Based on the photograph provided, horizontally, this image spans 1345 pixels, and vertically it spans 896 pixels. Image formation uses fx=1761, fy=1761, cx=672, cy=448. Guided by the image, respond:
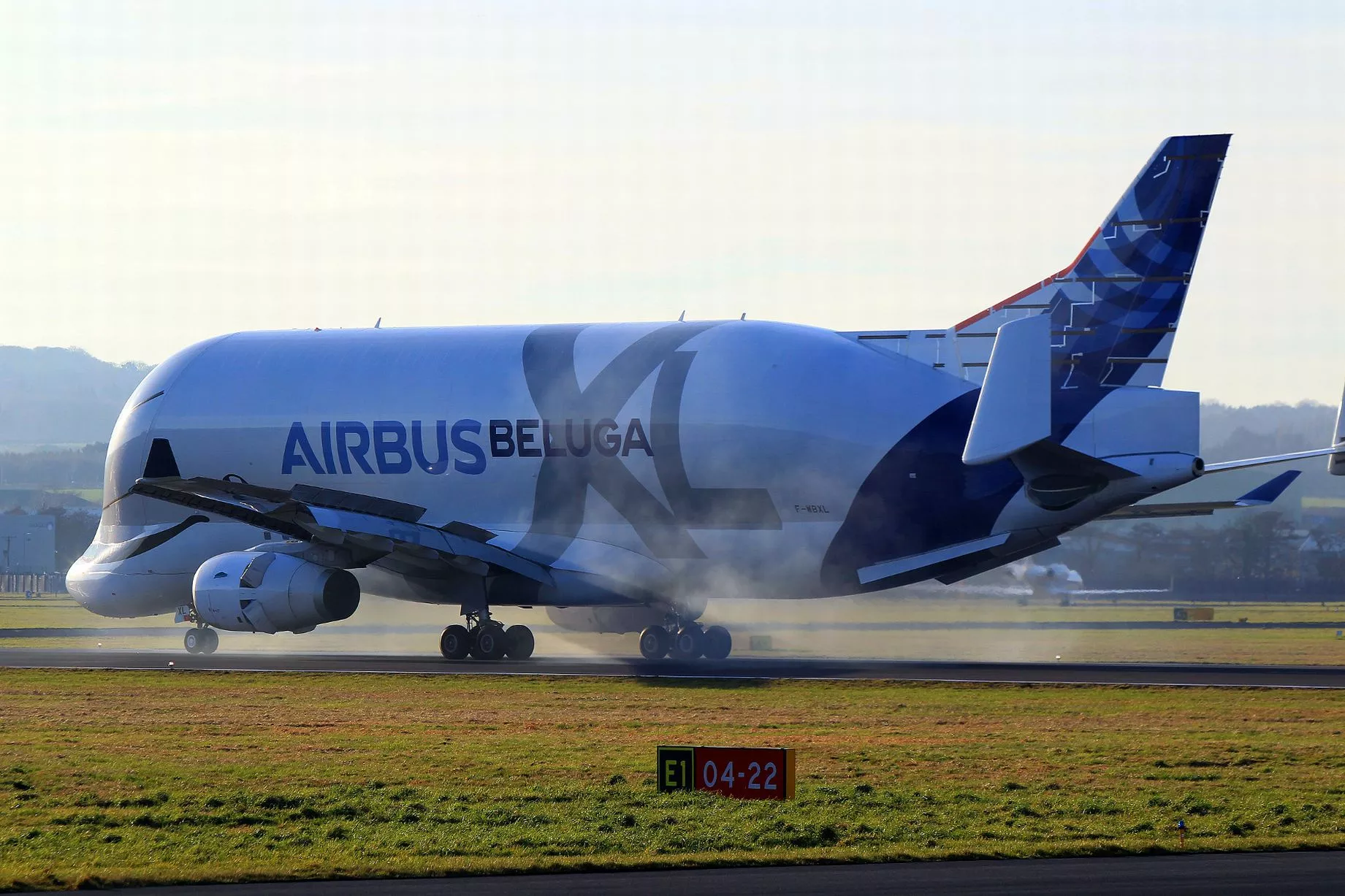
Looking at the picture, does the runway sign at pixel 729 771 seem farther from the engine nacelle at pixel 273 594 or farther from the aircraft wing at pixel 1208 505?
the engine nacelle at pixel 273 594

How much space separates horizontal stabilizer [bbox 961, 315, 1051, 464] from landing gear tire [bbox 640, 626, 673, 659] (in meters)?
11.4

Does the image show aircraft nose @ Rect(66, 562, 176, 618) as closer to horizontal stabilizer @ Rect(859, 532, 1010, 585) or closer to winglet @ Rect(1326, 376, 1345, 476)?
horizontal stabilizer @ Rect(859, 532, 1010, 585)

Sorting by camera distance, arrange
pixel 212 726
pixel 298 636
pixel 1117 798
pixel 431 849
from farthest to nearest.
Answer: pixel 298 636, pixel 212 726, pixel 1117 798, pixel 431 849

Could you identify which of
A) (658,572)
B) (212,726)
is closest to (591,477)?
(658,572)

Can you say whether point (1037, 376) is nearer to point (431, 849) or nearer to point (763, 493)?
point (763, 493)

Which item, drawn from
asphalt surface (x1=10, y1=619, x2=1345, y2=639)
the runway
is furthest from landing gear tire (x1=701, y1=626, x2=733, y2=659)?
asphalt surface (x1=10, y1=619, x2=1345, y2=639)

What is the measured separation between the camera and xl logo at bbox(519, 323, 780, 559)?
1656 inches

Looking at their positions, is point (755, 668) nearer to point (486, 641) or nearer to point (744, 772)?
point (486, 641)

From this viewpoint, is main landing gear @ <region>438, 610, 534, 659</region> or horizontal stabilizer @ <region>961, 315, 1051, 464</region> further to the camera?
main landing gear @ <region>438, 610, 534, 659</region>

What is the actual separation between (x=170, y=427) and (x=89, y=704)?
60.0 ft

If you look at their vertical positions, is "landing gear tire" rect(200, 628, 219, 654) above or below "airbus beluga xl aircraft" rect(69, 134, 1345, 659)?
below

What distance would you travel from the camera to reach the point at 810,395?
41.2 m

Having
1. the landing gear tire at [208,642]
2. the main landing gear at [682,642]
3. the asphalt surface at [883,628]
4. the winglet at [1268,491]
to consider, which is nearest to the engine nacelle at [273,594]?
the landing gear tire at [208,642]

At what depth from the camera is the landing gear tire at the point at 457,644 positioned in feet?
144
